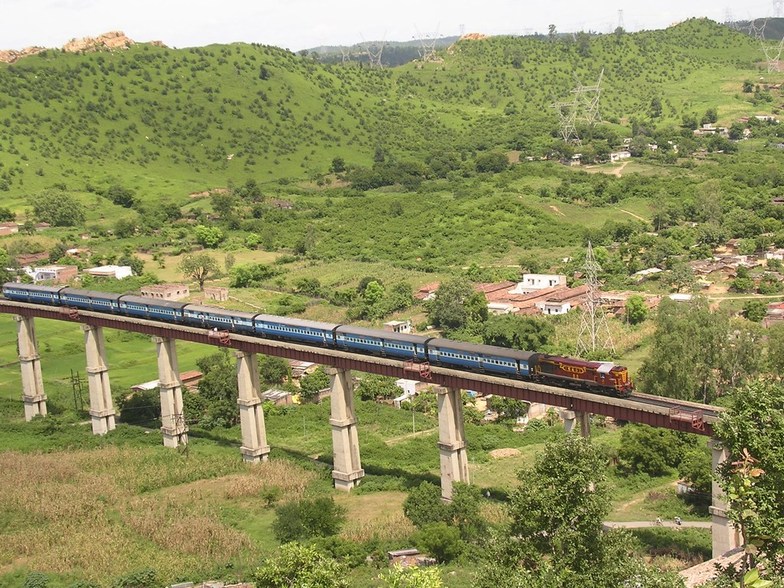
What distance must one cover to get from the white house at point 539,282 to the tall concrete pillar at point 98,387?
49460 millimetres

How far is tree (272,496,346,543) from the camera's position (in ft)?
166

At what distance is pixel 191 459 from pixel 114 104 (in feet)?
487

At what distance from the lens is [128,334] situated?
332 ft

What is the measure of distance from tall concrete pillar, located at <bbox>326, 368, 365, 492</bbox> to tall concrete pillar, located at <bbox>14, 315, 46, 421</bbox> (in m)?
31.7

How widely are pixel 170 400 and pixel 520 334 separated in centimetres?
3177

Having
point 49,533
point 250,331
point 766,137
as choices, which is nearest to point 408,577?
point 49,533

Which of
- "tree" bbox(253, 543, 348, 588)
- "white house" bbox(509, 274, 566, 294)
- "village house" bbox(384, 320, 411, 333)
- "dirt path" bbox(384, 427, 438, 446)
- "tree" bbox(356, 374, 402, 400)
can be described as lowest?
"dirt path" bbox(384, 427, 438, 446)

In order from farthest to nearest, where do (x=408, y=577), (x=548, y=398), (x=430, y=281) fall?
(x=430, y=281)
(x=548, y=398)
(x=408, y=577)

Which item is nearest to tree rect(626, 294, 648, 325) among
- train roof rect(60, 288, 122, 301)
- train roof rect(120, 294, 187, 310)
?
train roof rect(120, 294, 187, 310)

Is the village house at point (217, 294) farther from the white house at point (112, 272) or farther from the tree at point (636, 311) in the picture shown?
the tree at point (636, 311)

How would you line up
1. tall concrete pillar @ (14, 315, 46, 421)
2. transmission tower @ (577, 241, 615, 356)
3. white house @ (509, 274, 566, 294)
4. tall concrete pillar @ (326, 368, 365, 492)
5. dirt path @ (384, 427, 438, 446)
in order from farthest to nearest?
white house @ (509, 274, 566, 294), transmission tower @ (577, 241, 615, 356), tall concrete pillar @ (14, 315, 46, 421), dirt path @ (384, 427, 438, 446), tall concrete pillar @ (326, 368, 365, 492)

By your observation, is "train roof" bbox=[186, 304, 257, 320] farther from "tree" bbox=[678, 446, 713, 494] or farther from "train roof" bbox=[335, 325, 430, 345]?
"tree" bbox=[678, 446, 713, 494]

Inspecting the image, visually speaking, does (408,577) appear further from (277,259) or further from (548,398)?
(277,259)

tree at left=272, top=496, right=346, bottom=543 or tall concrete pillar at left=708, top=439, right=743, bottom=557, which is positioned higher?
tall concrete pillar at left=708, top=439, right=743, bottom=557
